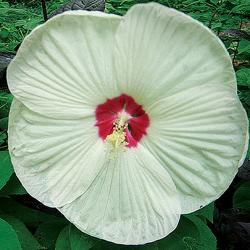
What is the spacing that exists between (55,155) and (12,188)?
28 cm

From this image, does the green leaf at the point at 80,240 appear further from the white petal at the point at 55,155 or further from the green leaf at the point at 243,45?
the green leaf at the point at 243,45

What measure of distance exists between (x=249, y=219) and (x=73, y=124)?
1.09 m

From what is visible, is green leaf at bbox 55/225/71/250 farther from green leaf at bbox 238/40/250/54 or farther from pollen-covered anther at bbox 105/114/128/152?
green leaf at bbox 238/40/250/54

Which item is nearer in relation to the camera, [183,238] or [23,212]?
[183,238]

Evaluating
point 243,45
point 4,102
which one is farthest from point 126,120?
point 243,45

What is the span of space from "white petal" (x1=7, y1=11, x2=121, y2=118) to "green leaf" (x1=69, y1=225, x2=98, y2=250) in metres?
0.35

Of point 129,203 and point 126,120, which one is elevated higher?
point 126,120

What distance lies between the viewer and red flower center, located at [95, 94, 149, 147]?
1.35 metres

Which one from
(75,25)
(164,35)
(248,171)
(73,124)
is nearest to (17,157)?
(73,124)

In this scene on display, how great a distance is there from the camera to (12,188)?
1.57m

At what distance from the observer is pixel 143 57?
1.24 metres

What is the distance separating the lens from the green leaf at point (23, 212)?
1656mm

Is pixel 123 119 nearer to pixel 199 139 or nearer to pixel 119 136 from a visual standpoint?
pixel 119 136

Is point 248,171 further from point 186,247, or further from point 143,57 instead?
point 143,57
